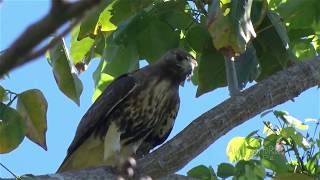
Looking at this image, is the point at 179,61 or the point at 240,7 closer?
the point at 240,7

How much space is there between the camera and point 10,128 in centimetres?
253

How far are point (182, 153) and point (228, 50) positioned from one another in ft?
1.52

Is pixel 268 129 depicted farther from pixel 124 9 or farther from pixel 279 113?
pixel 124 9

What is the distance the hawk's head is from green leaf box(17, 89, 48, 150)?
81cm

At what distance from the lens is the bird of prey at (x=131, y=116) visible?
3.56 metres

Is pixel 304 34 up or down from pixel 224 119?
up

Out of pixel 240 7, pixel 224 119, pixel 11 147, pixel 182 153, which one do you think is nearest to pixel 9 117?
pixel 11 147

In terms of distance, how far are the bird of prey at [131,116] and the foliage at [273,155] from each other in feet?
1.57

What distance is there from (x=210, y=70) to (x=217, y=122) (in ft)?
1.44

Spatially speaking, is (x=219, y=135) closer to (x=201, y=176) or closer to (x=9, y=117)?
(x=201, y=176)

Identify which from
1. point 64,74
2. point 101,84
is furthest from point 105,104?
point 64,74

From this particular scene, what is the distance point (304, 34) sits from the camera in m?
3.12

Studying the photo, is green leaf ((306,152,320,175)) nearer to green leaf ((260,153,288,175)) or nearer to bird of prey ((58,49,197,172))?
green leaf ((260,153,288,175))

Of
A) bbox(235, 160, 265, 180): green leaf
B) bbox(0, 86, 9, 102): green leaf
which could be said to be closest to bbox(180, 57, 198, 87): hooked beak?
bbox(235, 160, 265, 180): green leaf
